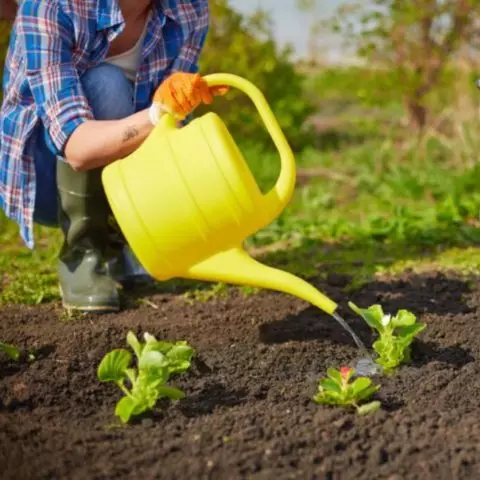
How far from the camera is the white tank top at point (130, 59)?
9.36 ft

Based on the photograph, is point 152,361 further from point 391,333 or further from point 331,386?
point 391,333

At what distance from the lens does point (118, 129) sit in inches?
94.2

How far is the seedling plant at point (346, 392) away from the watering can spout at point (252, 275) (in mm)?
249

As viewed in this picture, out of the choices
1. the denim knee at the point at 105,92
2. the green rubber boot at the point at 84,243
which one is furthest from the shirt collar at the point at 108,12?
the green rubber boot at the point at 84,243

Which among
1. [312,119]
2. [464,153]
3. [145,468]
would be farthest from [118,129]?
[312,119]

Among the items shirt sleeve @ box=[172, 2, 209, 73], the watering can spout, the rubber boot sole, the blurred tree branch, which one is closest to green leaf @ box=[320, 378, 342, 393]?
the watering can spout

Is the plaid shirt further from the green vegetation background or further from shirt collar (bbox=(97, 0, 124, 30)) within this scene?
the green vegetation background

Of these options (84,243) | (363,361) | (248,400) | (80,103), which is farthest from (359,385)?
(84,243)

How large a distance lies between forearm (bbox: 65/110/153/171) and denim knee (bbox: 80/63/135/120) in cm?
25

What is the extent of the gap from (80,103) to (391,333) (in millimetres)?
974

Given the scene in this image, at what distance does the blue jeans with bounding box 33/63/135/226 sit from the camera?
276 centimetres

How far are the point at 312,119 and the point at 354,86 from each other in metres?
1.44

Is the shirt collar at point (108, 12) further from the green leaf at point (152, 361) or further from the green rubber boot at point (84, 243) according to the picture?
the green leaf at point (152, 361)

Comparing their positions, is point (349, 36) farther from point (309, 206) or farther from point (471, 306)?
point (471, 306)
